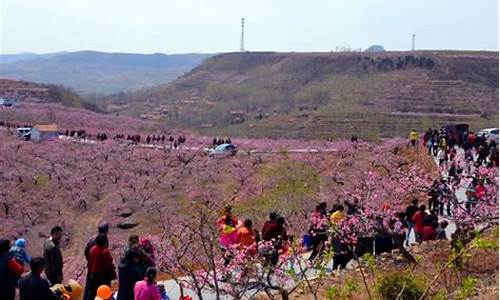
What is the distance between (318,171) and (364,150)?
540 centimetres

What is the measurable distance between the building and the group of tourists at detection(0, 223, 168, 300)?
1459 inches

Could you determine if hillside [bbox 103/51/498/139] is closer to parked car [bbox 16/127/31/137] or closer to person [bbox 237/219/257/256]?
parked car [bbox 16/127/31/137]

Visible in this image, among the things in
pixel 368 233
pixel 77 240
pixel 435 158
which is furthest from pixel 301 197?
pixel 368 233

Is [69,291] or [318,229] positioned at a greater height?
[69,291]

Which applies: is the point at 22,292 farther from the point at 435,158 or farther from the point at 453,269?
the point at 435,158

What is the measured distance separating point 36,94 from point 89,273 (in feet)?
244

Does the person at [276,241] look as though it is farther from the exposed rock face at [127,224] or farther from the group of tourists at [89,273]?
the exposed rock face at [127,224]

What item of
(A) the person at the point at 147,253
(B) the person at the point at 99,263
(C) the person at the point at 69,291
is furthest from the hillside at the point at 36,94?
(C) the person at the point at 69,291

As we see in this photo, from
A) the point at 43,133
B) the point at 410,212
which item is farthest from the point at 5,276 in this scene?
the point at 43,133

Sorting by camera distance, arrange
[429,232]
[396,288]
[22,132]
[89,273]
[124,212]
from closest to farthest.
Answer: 1. [89,273]
2. [396,288]
3. [429,232]
4. [124,212]
5. [22,132]

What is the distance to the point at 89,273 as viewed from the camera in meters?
9.57

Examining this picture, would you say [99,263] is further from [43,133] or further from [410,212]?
[43,133]

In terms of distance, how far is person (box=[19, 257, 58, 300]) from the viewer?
7969 mm

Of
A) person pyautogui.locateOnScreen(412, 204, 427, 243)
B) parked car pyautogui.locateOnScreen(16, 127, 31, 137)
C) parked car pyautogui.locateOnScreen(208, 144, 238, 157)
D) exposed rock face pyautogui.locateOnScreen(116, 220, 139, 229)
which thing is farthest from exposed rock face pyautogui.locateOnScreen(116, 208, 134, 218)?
person pyautogui.locateOnScreen(412, 204, 427, 243)
